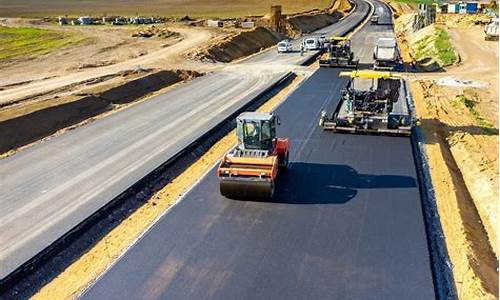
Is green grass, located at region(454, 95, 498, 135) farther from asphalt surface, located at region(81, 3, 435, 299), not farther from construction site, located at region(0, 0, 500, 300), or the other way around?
asphalt surface, located at region(81, 3, 435, 299)

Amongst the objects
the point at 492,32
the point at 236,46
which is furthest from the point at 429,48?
the point at 236,46

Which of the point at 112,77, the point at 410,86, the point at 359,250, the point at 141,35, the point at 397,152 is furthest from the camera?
the point at 141,35

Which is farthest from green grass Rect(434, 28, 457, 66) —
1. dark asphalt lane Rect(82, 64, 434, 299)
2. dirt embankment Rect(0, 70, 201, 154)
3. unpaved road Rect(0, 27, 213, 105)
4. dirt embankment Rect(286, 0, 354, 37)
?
dark asphalt lane Rect(82, 64, 434, 299)

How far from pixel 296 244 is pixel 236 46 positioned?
4038 cm

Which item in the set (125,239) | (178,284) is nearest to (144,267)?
(178,284)

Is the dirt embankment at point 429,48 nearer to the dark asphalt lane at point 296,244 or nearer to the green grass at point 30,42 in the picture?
the dark asphalt lane at point 296,244

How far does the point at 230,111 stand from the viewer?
26562mm

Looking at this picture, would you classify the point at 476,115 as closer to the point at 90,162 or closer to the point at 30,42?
the point at 90,162

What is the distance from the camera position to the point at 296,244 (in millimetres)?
12828

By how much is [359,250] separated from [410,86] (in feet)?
76.3

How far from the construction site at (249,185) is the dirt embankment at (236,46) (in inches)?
349

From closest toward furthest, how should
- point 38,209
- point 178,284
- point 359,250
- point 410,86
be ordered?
point 178,284 < point 359,250 < point 38,209 < point 410,86

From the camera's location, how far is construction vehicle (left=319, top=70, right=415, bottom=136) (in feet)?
70.6

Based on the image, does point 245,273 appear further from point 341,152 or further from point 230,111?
point 230,111
